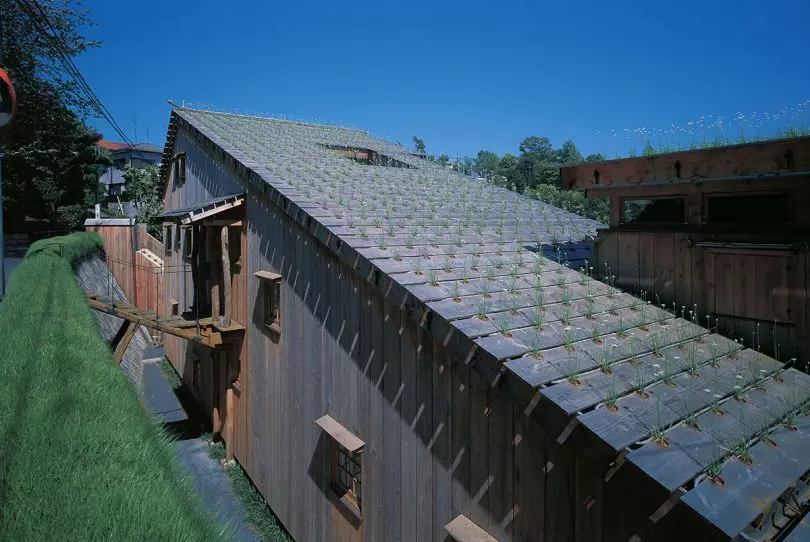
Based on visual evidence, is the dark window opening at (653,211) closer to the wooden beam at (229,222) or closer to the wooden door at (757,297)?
the wooden door at (757,297)

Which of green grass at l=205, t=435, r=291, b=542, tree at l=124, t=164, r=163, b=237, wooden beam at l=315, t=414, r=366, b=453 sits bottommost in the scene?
green grass at l=205, t=435, r=291, b=542

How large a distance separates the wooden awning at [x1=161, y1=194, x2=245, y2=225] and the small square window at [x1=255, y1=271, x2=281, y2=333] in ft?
4.82

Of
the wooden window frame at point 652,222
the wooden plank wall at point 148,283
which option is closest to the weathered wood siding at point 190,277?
the wooden plank wall at point 148,283

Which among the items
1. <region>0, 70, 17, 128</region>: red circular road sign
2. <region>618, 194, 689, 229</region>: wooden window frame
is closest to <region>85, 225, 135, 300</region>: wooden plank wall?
<region>0, 70, 17, 128</region>: red circular road sign

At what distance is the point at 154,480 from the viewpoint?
269 cm

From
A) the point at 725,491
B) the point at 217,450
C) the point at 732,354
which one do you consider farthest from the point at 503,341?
the point at 217,450

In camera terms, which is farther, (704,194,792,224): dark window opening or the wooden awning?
the wooden awning

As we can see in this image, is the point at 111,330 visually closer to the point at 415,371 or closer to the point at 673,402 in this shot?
the point at 415,371

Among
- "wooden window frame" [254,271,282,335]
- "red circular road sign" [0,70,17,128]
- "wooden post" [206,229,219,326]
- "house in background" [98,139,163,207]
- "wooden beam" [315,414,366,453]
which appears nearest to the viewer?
"red circular road sign" [0,70,17,128]

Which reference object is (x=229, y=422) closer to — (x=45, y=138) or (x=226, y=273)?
(x=226, y=273)

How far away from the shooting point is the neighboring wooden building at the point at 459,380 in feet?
9.85

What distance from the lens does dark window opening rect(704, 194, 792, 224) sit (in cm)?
445

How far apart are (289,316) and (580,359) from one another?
533 centimetres

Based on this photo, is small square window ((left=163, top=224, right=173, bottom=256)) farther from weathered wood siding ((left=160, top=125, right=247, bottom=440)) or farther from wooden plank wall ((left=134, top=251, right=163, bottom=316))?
wooden plank wall ((left=134, top=251, right=163, bottom=316))
